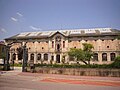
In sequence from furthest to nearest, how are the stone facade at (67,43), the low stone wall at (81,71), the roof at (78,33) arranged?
the roof at (78,33) → the stone facade at (67,43) → the low stone wall at (81,71)

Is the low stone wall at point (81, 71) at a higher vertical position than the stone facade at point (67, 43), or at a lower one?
lower

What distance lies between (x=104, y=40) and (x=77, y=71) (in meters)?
23.1

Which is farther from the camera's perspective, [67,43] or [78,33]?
[78,33]

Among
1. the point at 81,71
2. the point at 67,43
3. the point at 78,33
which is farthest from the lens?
the point at 78,33

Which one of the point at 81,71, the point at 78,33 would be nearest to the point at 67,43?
the point at 78,33

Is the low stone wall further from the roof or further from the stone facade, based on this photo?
the roof

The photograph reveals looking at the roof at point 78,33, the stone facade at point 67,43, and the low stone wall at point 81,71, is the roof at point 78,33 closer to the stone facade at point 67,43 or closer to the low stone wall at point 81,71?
the stone facade at point 67,43

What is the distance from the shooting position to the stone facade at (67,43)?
159 ft

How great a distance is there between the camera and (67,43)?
52.4m

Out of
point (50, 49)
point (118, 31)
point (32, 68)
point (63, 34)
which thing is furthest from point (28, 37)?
point (118, 31)

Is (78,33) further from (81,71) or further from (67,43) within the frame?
(81,71)

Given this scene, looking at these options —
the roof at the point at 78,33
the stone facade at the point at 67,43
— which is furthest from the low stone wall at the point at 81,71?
the roof at the point at 78,33

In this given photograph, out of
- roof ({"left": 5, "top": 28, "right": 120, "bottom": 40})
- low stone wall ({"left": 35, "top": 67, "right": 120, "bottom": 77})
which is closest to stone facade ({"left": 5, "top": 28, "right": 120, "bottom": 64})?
roof ({"left": 5, "top": 28, "right": 120, "bottom": 40})

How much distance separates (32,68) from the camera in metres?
32.1
